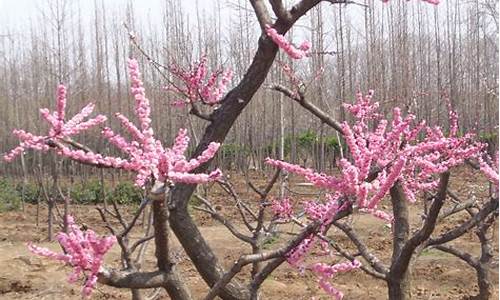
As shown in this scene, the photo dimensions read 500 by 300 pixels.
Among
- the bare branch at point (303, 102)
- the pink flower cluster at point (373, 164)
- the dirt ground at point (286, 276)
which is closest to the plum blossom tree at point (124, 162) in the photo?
the pink flower cluster at point (373, 164)

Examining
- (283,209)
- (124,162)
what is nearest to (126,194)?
(283,209)

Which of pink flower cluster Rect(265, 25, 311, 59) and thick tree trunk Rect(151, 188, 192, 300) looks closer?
thick tree trunk Rect(151, 188, 192, 300)

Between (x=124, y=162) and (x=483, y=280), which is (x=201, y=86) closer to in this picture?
(x=124, y=162)

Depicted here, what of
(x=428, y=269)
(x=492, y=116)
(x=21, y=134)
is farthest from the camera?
(x=492, y=116)

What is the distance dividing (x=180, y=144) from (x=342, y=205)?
1.33ft

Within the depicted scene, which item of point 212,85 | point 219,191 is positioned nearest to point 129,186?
point 219,191

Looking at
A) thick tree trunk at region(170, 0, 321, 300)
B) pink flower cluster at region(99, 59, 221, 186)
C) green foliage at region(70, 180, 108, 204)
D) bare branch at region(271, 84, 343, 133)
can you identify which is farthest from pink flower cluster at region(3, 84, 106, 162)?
green foliage at region(70, 180, 108, 204)

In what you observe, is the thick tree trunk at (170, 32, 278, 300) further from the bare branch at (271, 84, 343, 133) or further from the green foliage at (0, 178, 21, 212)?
the green foliage at (0, 178, 21, 212)

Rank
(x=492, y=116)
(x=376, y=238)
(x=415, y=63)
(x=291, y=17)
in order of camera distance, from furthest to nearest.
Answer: (x=415, y=63)
(x=492, y=116)
(x=376, y=238)
(x=291, y=17)

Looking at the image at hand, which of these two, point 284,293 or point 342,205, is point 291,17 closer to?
point 342,205

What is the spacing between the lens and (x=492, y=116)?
42.0 ft

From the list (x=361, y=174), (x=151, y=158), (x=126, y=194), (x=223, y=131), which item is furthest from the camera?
(x=126, y=194)

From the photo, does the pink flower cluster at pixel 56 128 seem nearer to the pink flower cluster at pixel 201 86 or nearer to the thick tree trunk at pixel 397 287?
the pink flower cluster at pixel 201 86

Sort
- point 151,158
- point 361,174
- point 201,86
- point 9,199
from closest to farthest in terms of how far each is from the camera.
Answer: point 151,158
point 361,174
point 201,86
point 9,199
